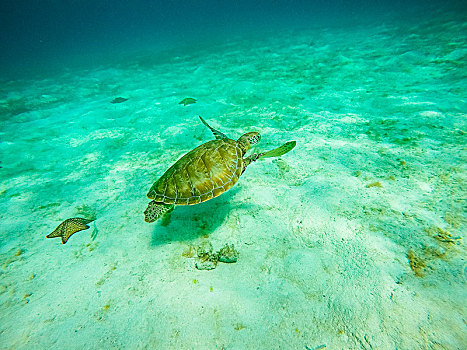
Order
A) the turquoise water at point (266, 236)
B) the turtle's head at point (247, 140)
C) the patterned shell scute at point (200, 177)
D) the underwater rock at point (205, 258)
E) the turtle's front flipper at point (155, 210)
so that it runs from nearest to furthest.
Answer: the turquoise water at point (266, 236) < the underwater rock at point (205, 258) < the turtle's front flipper at point (155, 210) < the patterned shell scute at point (200, 177) < the turtle's head at point (247, 140)

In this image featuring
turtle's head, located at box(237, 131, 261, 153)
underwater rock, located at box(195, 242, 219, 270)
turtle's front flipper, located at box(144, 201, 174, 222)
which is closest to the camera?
underwater rock, located at box(195, 242, 219, 270)

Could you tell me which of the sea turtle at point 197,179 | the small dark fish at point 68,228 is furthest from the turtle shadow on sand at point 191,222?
the small dark fish at point 68,228

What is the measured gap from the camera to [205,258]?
7.74ft

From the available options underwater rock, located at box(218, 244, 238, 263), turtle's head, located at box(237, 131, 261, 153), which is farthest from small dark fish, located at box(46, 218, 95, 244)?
turtle's head, located at box(237, 131, 261, 153)

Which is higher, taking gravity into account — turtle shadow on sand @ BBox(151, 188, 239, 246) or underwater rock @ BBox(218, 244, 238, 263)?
underwater rock @ BBox(218, 244, 238, 263)

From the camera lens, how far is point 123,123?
6.43m

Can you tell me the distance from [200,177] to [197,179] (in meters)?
0.05

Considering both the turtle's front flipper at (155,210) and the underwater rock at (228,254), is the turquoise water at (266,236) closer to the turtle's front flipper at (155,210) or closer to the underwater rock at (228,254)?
the underwater rock at (228,254)

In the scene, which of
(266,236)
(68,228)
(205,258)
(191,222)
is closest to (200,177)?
(191,222)

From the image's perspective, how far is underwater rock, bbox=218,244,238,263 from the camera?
7.48ft

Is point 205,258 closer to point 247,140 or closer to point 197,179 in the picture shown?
point 197,179

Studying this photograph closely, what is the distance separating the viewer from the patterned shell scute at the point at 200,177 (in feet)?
8.55

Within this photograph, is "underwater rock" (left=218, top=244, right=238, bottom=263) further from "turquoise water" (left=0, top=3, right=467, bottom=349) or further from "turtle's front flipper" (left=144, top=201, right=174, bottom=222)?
"turtle's front flipper" (left=144, top=201, right=174, bottom=222)

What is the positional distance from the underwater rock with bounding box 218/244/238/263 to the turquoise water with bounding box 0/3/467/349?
91 mm
